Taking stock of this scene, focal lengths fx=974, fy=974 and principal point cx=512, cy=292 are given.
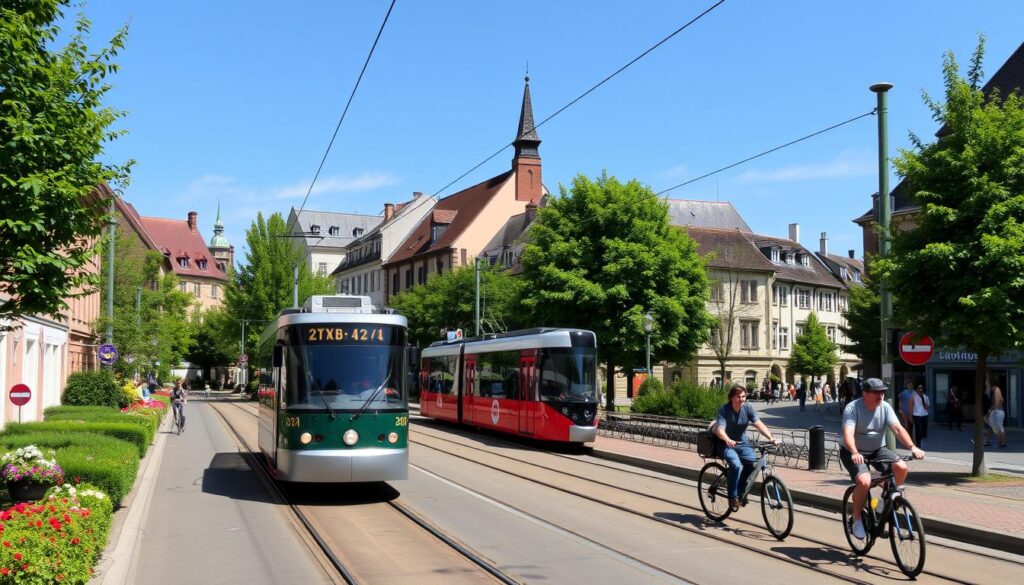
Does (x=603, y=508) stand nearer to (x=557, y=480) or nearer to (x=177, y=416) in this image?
(x=557, y=480)

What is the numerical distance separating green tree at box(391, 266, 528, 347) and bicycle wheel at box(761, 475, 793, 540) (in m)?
39.1

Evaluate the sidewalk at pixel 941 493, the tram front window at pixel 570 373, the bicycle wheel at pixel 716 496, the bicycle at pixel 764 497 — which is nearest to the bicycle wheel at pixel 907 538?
the bicycle at pixel 764 497

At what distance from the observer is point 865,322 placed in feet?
154

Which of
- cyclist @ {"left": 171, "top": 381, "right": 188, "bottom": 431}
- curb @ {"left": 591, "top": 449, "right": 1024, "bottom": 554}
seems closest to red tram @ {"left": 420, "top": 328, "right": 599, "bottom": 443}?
curb @ {"left": 591, "top": 449, "right": 1024, "bottom": 554}

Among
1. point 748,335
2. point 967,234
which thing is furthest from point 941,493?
point 748,335

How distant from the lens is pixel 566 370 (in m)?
23.2

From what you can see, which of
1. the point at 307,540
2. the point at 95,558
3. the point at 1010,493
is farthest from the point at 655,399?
the point at 95,558

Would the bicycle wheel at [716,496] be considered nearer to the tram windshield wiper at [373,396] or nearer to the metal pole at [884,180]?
the tram windshield wiper at [373,396]

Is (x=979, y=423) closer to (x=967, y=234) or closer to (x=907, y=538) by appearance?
(x=967, y=234)

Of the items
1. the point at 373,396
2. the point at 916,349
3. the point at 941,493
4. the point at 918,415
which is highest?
the point at 916,349

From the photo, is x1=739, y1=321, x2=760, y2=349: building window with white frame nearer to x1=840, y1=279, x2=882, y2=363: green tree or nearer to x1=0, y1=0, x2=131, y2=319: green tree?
x1=840, y1=279, x2=882, y2=363: green tree

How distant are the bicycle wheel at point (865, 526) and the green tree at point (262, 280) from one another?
62.3m

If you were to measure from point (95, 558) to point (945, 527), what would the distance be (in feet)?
30.7

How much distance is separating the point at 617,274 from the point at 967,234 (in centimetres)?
1752
